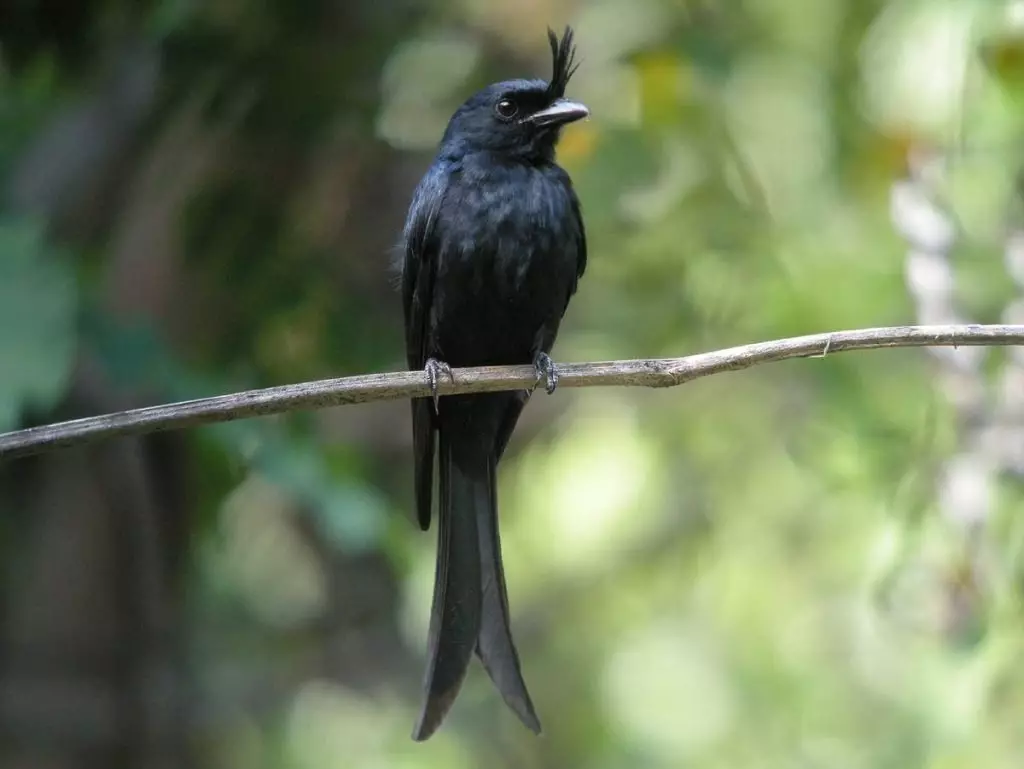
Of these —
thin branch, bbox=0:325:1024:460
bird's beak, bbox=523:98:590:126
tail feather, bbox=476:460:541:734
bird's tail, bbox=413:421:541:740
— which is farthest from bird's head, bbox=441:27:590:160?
thin branch, bbox=0:325:1024:460

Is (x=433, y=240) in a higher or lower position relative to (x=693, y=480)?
higher

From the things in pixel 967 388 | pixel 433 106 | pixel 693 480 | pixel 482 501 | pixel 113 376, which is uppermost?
pixel 433 106

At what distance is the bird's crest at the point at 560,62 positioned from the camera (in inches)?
129

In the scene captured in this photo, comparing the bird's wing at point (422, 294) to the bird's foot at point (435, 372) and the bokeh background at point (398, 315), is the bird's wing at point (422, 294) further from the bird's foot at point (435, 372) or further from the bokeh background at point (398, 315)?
Result: the bokeh background at point (398, 315)

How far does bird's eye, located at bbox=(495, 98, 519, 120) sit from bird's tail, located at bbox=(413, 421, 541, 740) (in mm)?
891

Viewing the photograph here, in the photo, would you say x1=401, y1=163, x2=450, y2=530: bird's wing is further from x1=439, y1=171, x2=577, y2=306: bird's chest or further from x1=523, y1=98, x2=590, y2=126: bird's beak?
x1=523, y1=98, x2=590, y2=126: bird's beak

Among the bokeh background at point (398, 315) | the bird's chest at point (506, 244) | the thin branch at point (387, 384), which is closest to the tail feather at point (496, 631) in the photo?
the bokeh background at point (398, 315)

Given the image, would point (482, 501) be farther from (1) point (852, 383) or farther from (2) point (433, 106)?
(2) point (433, 106)

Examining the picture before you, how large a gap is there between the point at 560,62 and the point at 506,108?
196 mm

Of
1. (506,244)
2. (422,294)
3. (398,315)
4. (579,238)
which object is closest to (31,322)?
(422,294)

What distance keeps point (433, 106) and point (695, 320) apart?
3.75 feet

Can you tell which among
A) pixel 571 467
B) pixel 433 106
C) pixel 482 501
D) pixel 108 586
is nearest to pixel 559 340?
pixel 571 467

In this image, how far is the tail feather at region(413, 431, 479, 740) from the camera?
2.67 metres

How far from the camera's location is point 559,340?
4664mm
